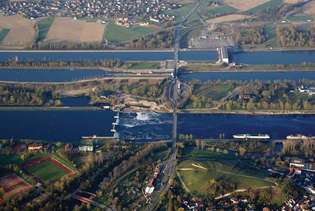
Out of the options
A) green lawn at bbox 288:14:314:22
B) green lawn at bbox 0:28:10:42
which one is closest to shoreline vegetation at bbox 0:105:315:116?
green lawn at bbox 0:28:10:42

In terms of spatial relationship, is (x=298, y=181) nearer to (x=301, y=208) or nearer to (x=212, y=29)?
(x=301, y=208)

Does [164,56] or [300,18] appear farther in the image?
[300,18]

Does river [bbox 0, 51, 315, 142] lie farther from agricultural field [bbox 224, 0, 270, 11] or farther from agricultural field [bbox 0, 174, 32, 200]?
agricultural field [bbox 224, 0, 270, 11]

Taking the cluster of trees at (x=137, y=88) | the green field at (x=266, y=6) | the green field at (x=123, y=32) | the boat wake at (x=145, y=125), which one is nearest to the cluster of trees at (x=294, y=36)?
the green field at (x=266, y=6)

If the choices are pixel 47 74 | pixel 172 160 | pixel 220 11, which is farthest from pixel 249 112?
pixel 220 11

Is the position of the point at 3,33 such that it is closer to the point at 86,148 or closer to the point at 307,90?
the point at 86,148

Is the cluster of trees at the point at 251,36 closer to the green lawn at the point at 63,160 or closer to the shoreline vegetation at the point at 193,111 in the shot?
the shoreline vegetation at the point at 193,111
